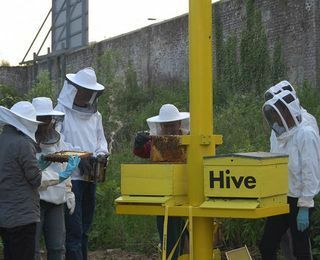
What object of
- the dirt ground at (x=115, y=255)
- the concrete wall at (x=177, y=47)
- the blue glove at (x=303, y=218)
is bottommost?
Answer: the dirt ground at (x=115, y=255)

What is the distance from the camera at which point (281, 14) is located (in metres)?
14.6

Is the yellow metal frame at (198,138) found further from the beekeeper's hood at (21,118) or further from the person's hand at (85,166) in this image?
the person's hand at (85,166)

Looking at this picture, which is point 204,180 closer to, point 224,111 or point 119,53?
point 224,111

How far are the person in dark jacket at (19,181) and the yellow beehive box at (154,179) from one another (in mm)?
825

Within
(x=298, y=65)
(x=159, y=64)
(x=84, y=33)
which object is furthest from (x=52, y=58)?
(x=298, y=65)

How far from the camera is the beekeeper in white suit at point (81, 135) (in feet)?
19.0

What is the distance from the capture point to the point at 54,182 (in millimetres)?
5160

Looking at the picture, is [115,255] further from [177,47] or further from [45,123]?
[177,47]

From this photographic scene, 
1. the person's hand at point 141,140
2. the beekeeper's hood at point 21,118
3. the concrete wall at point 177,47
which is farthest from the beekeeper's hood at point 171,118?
the concrete wall at point 177,47

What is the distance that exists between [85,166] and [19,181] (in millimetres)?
1060

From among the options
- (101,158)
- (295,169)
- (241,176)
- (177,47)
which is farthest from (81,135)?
(177,47)

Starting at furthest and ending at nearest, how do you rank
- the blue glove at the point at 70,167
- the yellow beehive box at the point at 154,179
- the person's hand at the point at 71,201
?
the person's hand at the point at 71,201 < the blue glove at the point at 70,167 < the yellow beehive box at the point at 154,179

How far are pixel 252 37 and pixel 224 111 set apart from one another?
403 cm

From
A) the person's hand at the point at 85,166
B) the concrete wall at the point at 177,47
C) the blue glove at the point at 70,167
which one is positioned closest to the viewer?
the blue glove at the point at 70,167
